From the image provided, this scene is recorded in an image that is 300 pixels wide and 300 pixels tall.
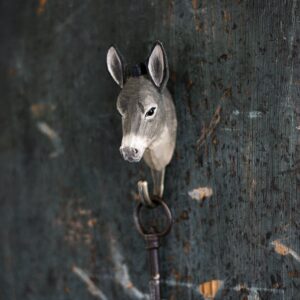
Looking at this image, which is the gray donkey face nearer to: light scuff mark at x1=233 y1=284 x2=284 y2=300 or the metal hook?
the metal hook

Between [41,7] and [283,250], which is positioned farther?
[41,7]

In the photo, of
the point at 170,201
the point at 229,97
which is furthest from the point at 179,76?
the point at 170,201

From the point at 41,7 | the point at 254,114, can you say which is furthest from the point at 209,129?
the point at 41,7

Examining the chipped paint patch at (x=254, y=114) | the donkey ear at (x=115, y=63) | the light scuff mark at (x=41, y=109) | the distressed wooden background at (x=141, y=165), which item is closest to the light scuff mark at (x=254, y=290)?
the distressed wooden background at (x=141, y=165)

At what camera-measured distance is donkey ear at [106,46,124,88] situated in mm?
761

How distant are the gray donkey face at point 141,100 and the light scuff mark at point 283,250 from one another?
0.78 ft

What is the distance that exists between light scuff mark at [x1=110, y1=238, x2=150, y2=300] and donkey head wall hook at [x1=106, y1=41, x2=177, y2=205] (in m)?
0.15

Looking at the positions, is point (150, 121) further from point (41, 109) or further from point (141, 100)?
point (41, 109)

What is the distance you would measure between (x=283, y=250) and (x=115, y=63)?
38cm

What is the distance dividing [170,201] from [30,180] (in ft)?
1.15

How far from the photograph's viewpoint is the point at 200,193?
822mm

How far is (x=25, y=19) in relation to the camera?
1054 millimetres

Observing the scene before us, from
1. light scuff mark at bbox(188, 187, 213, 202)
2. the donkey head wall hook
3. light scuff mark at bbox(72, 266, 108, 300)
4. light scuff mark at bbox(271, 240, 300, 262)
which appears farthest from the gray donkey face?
light scuff mark at bbox(72, 266, 108, 300)

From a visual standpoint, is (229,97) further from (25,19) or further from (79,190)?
(25,19)
